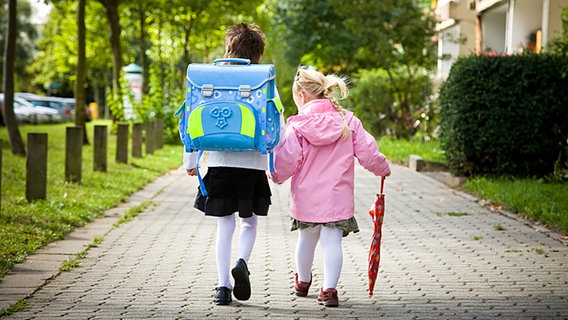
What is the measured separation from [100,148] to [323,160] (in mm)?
10547

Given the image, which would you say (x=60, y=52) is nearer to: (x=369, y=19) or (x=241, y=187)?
(x=369, y=19)

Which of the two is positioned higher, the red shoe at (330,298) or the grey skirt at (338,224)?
the grey skirt at (338,224)

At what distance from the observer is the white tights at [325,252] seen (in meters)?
5.79

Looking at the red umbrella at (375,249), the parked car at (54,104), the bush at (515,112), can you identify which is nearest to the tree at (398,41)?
the bush at (515,112)

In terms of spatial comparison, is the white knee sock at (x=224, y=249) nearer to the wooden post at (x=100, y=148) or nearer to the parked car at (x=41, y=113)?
the wooden post at (x=100, y=148)

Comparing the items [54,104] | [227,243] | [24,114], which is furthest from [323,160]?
[54,104]

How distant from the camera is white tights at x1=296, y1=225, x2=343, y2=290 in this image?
19.0 ft

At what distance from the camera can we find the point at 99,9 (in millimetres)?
42344

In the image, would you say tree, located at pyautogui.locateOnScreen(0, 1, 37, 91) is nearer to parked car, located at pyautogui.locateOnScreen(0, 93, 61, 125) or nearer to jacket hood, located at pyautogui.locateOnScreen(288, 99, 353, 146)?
parked car, located at pyautogui.locateOnScreen(0, 93, 61, 125)

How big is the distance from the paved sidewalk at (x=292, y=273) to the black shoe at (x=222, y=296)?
63 mm

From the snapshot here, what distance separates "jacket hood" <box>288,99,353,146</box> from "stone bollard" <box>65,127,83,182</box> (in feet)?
26.1

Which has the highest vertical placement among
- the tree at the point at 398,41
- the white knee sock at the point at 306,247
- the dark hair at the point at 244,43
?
the tree at the point at 398,41

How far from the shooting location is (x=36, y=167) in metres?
11.2

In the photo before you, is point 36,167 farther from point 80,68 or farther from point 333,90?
point 80,68
